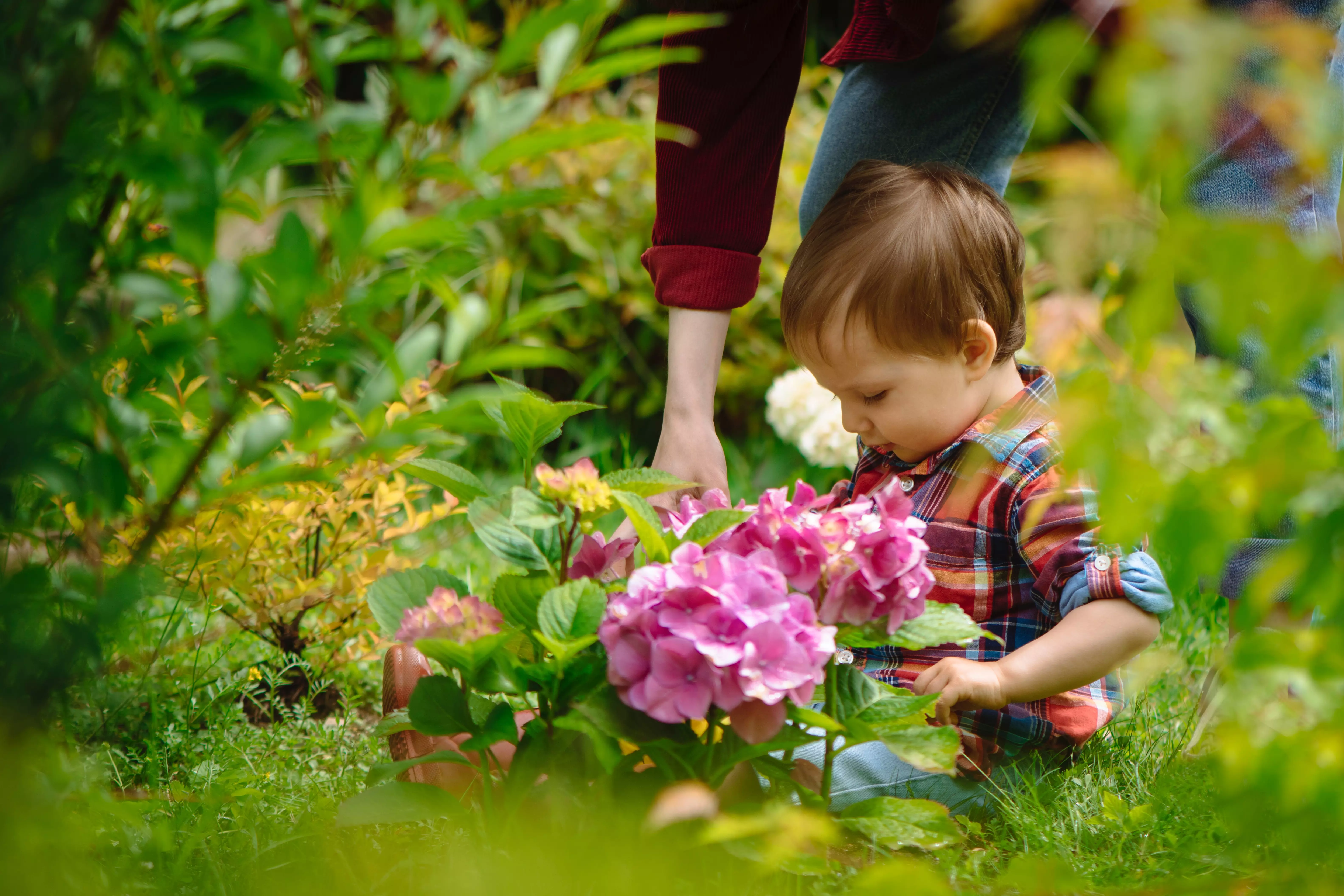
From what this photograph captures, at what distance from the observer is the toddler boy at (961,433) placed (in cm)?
146

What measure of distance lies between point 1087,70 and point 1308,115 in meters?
0.18

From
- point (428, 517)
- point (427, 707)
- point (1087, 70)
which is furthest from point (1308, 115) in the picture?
point (428, 517)

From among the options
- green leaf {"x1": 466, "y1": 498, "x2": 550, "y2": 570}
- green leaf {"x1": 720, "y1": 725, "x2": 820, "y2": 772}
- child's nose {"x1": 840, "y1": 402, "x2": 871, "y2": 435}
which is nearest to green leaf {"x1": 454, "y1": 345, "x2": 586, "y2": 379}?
green leaf {"x1": 466, "y1": 498, "x2": 550, "y2": 570}

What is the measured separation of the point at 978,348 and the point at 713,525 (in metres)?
0.71

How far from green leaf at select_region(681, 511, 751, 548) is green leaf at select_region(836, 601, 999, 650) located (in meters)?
0.17

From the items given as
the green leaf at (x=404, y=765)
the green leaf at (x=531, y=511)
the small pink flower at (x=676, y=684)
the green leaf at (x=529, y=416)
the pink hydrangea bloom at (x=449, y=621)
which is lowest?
the green leaf at (x=404, y=765)

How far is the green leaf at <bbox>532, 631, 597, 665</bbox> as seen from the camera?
1005 millimetres

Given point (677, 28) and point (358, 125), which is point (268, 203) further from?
point (677, 28)

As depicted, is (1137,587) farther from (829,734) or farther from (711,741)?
(711,741)

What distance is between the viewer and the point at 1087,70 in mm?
722

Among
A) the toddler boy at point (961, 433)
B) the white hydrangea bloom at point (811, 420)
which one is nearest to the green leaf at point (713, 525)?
the toddler boy at point (961, 433)

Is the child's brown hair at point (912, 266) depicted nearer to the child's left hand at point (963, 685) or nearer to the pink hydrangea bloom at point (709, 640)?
the child's left hand at point (963, 685)

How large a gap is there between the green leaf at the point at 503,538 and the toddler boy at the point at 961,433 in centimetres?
61

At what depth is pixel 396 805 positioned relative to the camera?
3.56 feet
